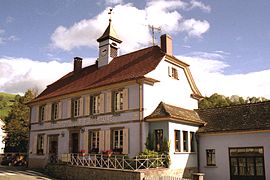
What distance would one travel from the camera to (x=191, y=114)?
2438 centimetres

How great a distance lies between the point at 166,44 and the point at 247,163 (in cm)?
1052

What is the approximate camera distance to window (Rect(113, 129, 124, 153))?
21.9 metres

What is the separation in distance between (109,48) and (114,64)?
220 centimetres

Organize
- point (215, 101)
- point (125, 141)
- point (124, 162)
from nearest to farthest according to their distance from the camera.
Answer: point (124, 162)
point (125, 141)
point (215, 101)

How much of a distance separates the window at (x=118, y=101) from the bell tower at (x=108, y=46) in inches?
246

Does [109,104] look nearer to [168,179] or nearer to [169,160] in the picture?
[169,160]

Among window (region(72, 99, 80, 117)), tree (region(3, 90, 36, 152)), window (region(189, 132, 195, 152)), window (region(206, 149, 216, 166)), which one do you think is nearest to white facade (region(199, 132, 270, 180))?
window (region(206, 149, 216, 166))

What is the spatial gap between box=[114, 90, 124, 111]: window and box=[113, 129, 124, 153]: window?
65.9 inches

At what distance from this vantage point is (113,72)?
25.5 m

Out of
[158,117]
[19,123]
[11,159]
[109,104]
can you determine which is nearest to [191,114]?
[158,117]

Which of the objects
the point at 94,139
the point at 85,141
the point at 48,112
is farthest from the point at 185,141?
the point at 48,112

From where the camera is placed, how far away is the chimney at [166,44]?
24.2 metres

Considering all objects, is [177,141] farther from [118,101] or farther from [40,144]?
[40,144]

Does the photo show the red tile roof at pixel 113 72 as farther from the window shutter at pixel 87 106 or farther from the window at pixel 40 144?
the window at pixel 40 144
